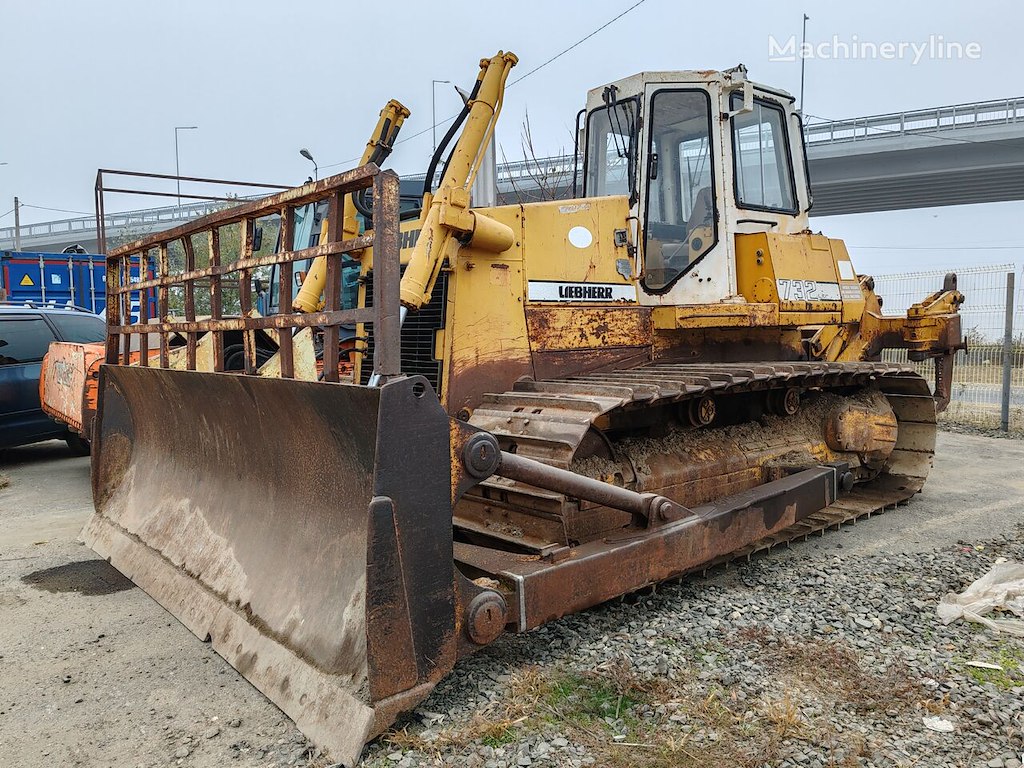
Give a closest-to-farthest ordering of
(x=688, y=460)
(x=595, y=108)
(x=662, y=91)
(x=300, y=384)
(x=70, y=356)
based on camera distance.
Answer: (x=300, y=384) < (x=688, y=460) < (x=662, y=91) < (x=595, y=108) < (x=70, y=356)

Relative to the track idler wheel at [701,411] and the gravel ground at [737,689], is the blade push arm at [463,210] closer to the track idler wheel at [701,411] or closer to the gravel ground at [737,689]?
the track idler wheel at [701,411]

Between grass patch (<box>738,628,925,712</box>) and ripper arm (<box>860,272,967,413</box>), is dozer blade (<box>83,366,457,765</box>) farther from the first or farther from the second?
ripper arm (<box>860,272,967,413</box>)

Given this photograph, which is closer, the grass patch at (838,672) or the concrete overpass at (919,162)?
the grass patch at (838,672)

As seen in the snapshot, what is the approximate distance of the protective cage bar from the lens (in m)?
2.73

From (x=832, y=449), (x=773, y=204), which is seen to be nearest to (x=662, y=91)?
(x=773, y=204)

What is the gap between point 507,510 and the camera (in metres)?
4.00

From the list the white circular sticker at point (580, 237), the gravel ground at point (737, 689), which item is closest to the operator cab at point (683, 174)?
the white circular sticker at point (580, 237)

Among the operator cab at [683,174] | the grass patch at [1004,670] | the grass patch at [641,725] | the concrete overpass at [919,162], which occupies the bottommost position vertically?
the grass patch at [1004,670]

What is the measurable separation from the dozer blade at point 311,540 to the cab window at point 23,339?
517 cm

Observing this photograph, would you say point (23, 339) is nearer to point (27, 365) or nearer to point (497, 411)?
point (27, 365)

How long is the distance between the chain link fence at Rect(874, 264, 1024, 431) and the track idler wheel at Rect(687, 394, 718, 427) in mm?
6389

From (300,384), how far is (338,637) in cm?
100

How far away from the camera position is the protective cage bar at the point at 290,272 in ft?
8.95

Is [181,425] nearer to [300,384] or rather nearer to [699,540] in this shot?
[300,384]
